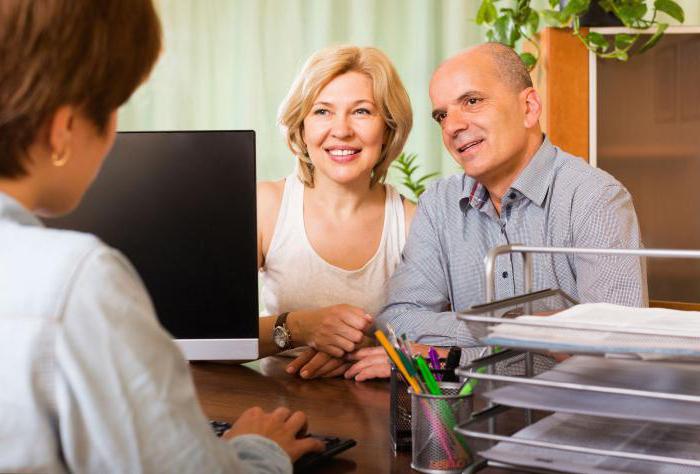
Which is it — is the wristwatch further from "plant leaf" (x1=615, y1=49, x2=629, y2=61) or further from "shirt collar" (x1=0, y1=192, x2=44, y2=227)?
"plant leaf" (x1=615, y1=49, x2=629, y2=61)

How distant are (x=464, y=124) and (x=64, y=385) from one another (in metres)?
1.60

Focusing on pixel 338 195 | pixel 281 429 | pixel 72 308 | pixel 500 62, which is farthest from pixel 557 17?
pixel 72 308

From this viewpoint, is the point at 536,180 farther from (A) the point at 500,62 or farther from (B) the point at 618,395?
(B) the point at 618,395

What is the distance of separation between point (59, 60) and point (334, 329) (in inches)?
41.9

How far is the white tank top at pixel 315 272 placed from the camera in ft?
7.04

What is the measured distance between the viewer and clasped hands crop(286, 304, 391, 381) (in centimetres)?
150

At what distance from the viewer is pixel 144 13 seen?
71cm

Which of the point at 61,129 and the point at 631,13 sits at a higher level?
the point at 631,13

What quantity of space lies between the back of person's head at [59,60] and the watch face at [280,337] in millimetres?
1123

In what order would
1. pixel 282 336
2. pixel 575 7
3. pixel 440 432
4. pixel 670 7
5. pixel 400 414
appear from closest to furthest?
pixel 440 432
pixel 400 414
pixel 282 336
pixel 575 7
pixel 670 7

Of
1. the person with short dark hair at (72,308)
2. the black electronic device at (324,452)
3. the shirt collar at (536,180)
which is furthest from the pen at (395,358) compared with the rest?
the shirt collar at (536,180)

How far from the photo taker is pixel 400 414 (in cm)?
104

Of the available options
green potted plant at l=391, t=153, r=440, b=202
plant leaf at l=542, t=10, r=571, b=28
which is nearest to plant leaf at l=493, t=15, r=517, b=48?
plant leaf at l=542, t=10, r=571, b=28

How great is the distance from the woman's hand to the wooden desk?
82 millimetres
